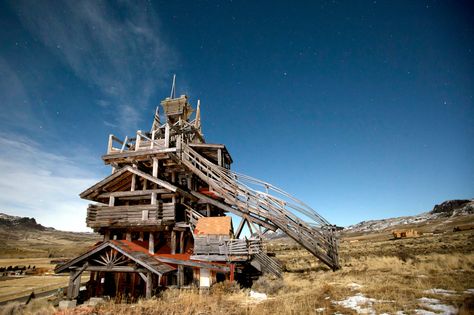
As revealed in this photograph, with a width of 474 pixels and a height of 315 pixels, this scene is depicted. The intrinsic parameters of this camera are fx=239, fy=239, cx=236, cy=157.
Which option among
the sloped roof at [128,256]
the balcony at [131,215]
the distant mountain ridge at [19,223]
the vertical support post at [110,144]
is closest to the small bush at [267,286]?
the sloped roof at [128,256]

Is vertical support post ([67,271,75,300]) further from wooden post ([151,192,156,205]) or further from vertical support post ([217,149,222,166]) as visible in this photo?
vertical support post ([217,149,222,166])

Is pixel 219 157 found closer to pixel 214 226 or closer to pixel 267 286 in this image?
pixel 214 226

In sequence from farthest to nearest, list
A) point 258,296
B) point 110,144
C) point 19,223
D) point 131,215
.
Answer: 1. point 19,223
2. point 110,144
3. point 131,215
4. point 258,296

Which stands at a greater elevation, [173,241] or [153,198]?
[153,198]

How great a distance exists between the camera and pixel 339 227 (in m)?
17.5

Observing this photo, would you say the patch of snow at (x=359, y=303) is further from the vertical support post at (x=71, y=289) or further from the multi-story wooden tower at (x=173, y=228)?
the vertical support post at (x=71, y=289)

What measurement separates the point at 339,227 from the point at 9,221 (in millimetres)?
160940

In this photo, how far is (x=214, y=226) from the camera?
1691cm

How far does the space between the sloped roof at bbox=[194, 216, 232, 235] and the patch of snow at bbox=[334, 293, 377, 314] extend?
807 cm

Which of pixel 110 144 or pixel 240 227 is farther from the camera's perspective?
pixel 110 144

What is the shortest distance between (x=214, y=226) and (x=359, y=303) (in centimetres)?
975

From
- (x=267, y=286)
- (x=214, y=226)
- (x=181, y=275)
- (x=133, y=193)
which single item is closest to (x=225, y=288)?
(x=267, y=286)

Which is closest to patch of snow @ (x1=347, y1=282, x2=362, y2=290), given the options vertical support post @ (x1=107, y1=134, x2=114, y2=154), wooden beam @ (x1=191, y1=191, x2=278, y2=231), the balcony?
wooden beam @ (x1=191, y1=191, x2=278, y2=231)

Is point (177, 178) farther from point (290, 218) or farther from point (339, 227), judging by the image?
point (339, 227)
